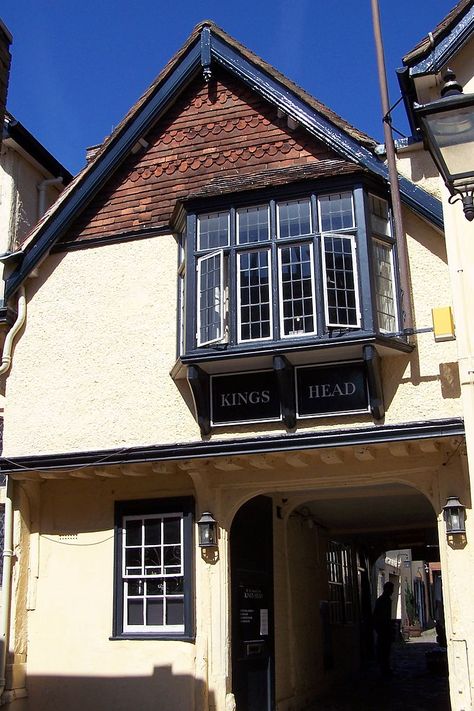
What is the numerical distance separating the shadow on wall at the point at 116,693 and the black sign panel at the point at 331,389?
3799 mm

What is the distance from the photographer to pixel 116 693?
34.6 ft

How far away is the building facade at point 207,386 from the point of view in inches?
396

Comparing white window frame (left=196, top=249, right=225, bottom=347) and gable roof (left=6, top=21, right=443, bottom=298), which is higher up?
gable roof (left=6, top=21, right=443, bottom=298)

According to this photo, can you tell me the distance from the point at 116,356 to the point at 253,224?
268 centimetres

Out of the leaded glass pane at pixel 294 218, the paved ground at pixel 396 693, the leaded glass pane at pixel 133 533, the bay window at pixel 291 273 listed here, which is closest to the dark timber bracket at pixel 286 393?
the bay window at pixel 291 273

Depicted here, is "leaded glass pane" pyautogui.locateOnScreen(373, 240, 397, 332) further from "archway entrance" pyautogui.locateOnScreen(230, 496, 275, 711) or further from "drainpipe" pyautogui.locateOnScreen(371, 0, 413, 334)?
"archway entrance" pyautogui.locateOnScreen(230, 496, 275, 711)

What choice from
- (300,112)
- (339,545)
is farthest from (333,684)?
(300,112)

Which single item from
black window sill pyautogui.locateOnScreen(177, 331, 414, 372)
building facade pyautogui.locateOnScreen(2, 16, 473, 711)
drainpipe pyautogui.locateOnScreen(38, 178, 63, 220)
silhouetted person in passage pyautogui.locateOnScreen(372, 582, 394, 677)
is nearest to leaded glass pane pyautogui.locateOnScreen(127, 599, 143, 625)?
building facade pyautogui.locateOnScreen(2, 16, 473, 711)

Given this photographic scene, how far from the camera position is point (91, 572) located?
36.5 feet

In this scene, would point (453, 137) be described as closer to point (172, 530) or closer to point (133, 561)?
point (172, 530)

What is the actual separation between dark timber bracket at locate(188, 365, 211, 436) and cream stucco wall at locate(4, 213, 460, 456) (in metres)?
0.17

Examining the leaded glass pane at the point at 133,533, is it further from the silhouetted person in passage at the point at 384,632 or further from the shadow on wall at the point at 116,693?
the silhouetted person in passage at the point at 384,632

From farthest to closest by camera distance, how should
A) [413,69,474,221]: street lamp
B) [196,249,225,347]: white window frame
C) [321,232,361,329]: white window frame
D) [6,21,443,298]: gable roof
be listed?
[6,21,443,298]: gable roof < [196,249,225,347]: white window frame < [321,232,361,329]: white window frame < [413,69,474,221]: street lamp

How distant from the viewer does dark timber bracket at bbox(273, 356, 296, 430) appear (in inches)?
395
